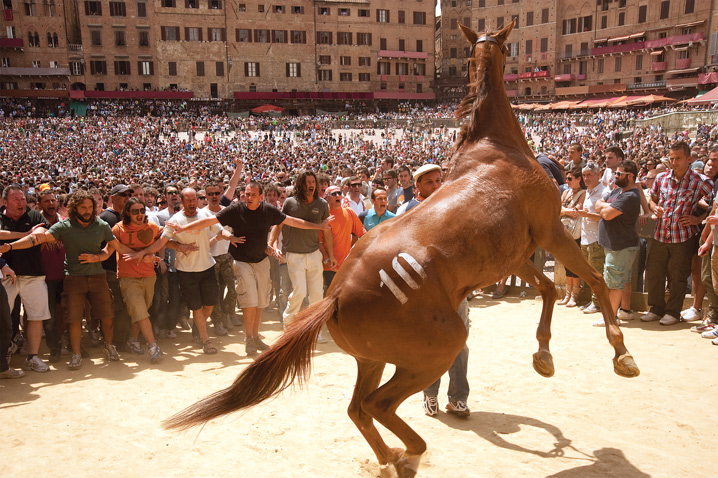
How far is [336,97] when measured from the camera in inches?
2643

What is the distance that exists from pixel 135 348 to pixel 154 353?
0.49 metres

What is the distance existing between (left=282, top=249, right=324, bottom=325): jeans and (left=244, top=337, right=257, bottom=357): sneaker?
486 millimetres

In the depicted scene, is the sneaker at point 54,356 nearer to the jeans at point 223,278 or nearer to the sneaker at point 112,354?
the sneaker at point 112,354

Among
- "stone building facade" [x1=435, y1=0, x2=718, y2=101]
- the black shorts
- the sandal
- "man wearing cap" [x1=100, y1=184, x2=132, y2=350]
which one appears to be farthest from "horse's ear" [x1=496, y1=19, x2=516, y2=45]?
"stone building facade" [x1=435, y1=0, x2=718, y2=101]

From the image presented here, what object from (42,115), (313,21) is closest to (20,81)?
(42,115)

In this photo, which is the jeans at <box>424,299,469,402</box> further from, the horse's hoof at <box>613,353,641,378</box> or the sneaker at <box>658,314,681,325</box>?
the sneaker at <box>658,314,681,325</box>

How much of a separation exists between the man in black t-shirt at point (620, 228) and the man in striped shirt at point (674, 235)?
439 millimetres

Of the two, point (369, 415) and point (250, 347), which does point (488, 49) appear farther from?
point (250, 347)

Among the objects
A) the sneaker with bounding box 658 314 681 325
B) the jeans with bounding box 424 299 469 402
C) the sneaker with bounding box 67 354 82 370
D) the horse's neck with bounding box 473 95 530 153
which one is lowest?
the sneaker with bounding box 67 354 82 370

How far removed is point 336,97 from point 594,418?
65.3m

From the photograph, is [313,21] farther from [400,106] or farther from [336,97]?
[400,106]

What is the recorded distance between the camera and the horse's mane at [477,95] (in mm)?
3961

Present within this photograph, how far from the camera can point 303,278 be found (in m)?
7.37

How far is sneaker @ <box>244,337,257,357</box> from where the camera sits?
277 inches
